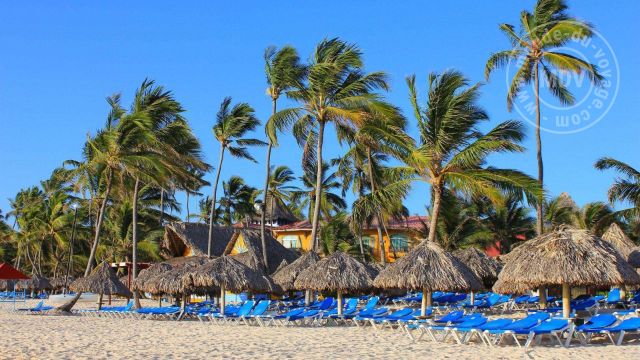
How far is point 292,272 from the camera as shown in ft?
65.4

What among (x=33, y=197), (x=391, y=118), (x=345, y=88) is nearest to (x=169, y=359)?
(x=391, y=118)

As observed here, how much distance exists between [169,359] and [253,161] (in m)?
20.4

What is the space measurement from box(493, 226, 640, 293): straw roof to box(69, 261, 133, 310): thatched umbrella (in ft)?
45.9

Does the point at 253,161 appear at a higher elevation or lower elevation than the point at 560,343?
higher

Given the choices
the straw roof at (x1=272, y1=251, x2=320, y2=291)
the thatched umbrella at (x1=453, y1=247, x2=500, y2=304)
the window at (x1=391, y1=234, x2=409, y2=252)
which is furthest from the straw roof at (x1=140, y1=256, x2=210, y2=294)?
the window at (x1=391, y1=234, x2=409, y2=252)

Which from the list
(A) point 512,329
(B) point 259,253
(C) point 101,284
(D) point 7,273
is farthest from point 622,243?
(D) point 7,273

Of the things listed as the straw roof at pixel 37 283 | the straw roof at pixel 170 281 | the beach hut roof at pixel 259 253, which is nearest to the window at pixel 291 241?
the beach hut roof at pixel 259 253

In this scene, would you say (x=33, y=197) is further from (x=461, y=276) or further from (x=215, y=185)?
(x=461, y=276)

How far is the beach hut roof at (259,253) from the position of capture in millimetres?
25536

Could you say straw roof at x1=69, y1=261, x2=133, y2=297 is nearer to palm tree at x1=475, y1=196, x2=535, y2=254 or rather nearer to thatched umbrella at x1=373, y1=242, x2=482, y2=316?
thatched umbrella at x1=373, y1=242, x2=482, y2=316

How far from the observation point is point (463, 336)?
1245 cm

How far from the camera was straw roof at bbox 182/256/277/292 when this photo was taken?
1777cm

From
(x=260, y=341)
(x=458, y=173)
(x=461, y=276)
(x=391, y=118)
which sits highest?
(x=391, y=118)

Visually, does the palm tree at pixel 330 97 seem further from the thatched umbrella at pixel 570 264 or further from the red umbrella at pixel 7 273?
the red umbrella at pixel 7 273
